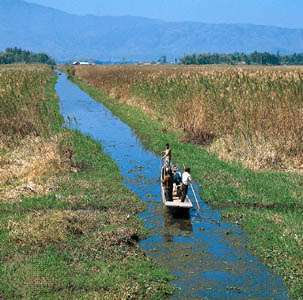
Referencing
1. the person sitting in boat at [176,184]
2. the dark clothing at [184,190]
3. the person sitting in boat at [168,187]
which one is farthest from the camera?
the person sitting in boat at [176,184]

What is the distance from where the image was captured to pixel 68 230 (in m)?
14.4

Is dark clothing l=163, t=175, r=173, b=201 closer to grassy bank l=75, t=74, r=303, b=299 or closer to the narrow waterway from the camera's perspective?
the narrow waterway

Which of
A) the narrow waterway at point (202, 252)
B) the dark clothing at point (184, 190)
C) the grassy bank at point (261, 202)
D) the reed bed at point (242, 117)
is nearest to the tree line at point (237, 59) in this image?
the reed bed at point (242, 117)

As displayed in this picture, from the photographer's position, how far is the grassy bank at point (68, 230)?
11.4m

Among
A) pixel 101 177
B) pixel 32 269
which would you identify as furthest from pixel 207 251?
pixel 101 177

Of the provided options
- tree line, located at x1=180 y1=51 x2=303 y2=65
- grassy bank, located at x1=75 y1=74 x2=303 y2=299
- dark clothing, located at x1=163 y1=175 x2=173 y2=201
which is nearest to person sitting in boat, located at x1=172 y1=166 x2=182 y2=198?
dark clothing, located at x1=163 y1=175 x2=173 y2=201

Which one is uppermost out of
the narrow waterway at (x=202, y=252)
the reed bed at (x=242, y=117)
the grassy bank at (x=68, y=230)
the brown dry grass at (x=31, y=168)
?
the reed bed at (x=242, y=117)

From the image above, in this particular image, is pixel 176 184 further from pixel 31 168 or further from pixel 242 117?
pixel 242 117

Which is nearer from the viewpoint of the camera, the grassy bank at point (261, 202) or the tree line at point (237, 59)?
the grassy bank at point (261, 202)

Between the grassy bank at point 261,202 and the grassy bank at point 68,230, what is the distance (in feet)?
8.54

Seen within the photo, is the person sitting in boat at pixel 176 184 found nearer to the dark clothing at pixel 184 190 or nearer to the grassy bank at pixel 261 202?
the dark clothing at pixel 184 190

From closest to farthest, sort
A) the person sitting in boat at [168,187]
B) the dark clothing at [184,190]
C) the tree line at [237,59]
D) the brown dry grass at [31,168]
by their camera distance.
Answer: the dark clothing at [184,190] → the person sitting in boat at [168,187] → the brown dry grass at [31,168] → the tree line at [237,59]

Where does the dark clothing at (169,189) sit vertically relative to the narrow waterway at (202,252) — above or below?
above

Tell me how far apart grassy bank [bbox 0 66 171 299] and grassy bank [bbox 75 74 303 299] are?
2603 millimetres
